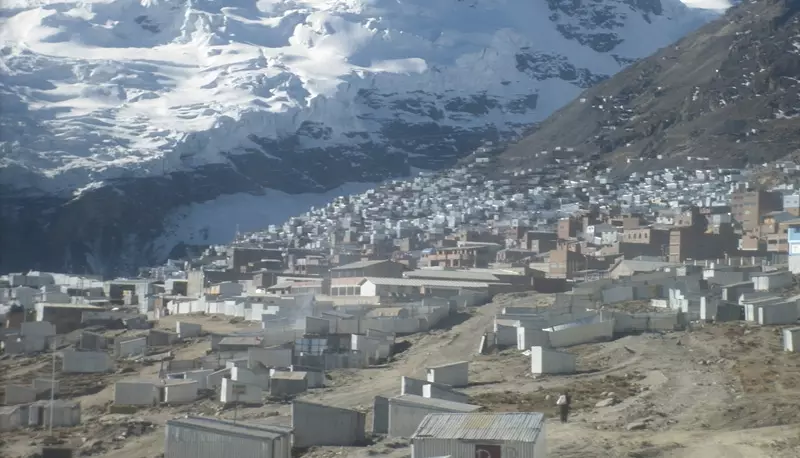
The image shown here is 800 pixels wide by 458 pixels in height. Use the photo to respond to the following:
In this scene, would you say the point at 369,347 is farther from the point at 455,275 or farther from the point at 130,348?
the point at 455,275

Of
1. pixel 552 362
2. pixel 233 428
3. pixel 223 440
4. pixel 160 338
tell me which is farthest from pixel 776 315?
pixel 160 338

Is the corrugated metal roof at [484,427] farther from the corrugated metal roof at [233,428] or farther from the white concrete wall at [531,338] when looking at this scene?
the white concrete wall at [531,338]

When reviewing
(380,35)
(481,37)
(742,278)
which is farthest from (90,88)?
(742,278)

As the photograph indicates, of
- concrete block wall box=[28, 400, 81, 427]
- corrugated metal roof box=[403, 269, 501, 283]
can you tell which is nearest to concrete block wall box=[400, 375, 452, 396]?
concrete block wall box=[28, 400, 81, 427]

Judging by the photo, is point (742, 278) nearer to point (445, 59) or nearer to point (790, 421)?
point (790, 421)

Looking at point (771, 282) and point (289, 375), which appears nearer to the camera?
point (289, 375)
